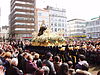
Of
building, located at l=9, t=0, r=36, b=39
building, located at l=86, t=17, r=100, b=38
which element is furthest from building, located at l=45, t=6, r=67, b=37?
building, located at l=9, t=0, r=36, b=39

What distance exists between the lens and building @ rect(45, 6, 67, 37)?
86500 mm

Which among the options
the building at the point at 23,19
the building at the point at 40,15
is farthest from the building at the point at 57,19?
the building at the point at 23,19

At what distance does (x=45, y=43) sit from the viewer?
19906 millimetres

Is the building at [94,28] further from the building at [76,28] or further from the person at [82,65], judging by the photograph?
the person at [82,65]

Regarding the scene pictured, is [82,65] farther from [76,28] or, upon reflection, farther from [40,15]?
[76,28]

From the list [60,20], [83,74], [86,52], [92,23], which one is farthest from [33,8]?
[83,74]

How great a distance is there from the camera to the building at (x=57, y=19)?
3406 inches

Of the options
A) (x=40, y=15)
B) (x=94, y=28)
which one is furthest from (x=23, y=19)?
(x=94, y=28)

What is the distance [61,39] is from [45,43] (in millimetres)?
2265

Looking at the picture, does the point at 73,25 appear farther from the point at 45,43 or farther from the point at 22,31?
the point at 45,43

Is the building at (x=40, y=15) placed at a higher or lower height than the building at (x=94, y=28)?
higher

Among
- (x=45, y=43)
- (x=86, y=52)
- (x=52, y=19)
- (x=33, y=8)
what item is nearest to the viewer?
(x=86, y=52)

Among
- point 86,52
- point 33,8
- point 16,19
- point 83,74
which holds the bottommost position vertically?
point 86,52

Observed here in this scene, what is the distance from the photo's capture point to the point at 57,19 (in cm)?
9069
